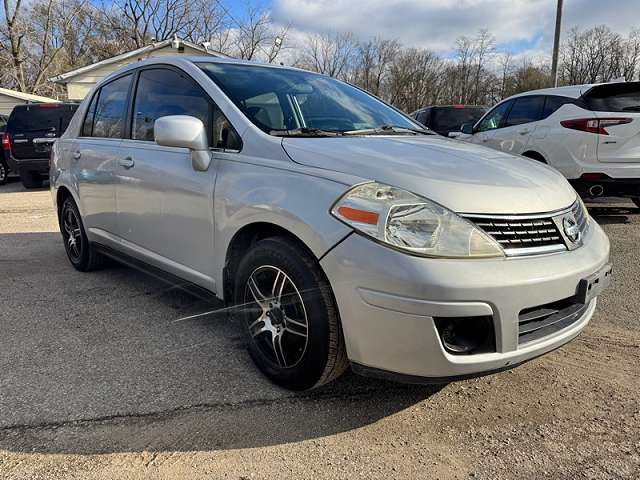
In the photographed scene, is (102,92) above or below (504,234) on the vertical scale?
above

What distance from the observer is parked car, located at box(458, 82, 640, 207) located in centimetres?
608

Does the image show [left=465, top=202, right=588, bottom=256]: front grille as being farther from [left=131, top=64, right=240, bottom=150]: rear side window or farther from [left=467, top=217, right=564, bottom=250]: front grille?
[left=131, top=64, right=240, bottom=150]: rear side window

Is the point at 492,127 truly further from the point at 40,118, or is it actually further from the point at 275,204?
the point at 40,118

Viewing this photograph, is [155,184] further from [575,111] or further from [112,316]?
[575,111]

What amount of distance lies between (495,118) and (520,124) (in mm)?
731

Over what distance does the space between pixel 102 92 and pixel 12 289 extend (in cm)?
183

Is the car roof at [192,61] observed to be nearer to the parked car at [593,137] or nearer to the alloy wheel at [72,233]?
the alloy wheel at [72,233]

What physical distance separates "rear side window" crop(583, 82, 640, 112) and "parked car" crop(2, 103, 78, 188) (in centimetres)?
978

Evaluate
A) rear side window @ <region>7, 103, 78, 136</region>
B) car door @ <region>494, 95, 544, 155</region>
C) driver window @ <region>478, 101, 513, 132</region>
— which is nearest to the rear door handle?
car door @ <region>494, 95, 544, 155</region>

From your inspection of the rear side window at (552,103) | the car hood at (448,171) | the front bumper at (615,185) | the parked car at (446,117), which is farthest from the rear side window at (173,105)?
the parked car at (446,117)

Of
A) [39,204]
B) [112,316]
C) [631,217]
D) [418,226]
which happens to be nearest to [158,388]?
[112,316]

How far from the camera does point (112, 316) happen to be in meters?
3.66

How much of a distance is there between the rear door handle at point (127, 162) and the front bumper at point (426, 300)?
1953mm

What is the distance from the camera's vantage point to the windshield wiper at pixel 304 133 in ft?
9.10
